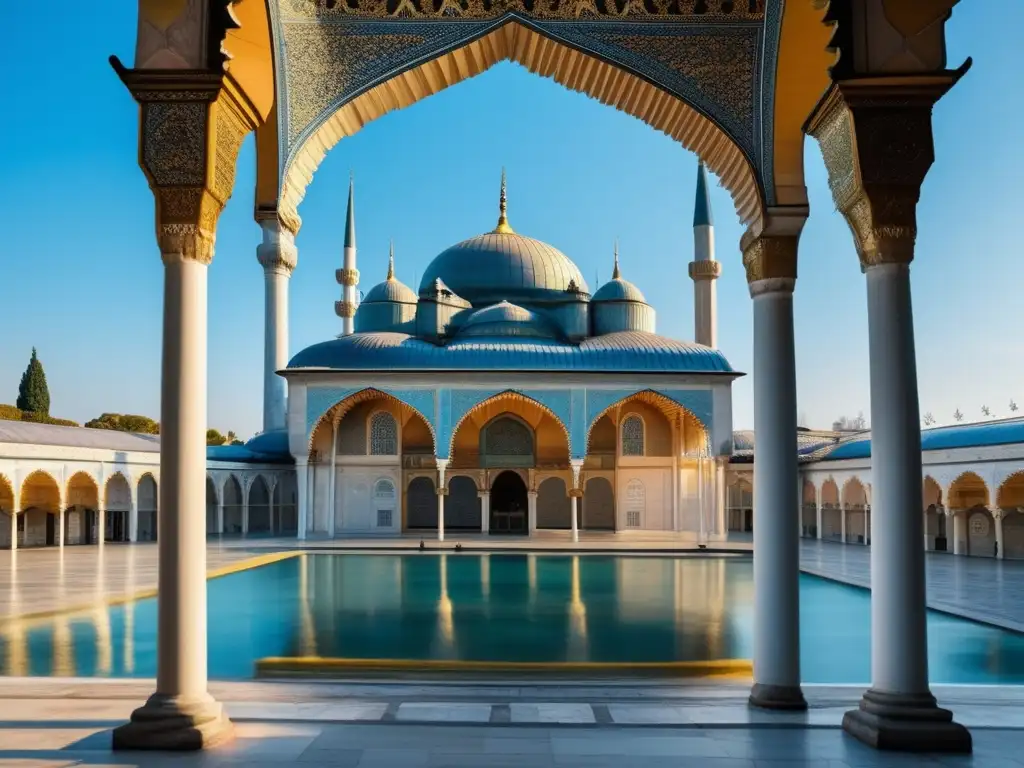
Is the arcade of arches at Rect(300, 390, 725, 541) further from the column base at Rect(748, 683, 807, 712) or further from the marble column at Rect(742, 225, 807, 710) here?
the column base at Rect(748, 683, 807, 712)

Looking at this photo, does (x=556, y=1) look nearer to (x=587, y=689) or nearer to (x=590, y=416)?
(x=587, y=689)

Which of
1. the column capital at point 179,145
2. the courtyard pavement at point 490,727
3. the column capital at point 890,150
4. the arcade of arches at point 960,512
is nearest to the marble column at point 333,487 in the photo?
the arcade of arches at point 960,512

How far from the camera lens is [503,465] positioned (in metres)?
24.4

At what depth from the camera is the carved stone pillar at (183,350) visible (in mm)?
3982

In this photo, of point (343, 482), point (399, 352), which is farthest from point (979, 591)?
point (343, 482)

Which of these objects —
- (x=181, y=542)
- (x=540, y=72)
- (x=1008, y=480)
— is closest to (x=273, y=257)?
(x=1008, y=480)

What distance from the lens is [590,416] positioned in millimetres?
21703

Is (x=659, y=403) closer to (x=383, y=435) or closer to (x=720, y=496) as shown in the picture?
(x=720, y=496)

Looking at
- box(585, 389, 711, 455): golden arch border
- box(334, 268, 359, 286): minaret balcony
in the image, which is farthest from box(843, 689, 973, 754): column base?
box(334, 268, 359, 286): minaret balcony

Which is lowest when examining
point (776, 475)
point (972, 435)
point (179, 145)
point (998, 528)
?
point (998, 528)

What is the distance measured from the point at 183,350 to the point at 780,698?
339 cm

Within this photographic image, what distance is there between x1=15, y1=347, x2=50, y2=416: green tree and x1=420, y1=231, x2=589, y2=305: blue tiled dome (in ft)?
63.7

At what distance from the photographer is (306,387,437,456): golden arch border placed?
2175cm

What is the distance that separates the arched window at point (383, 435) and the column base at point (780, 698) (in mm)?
19461
